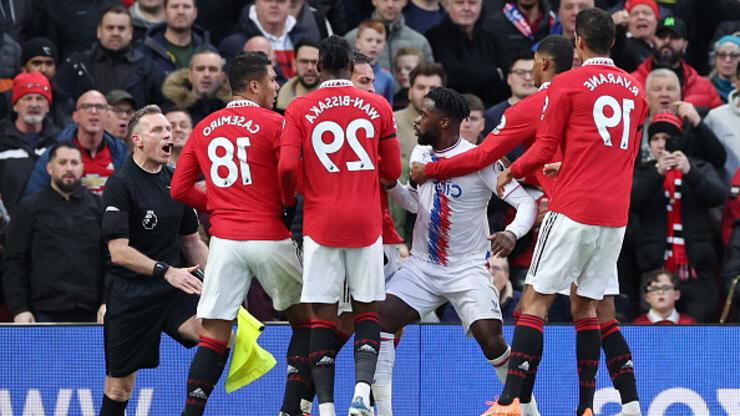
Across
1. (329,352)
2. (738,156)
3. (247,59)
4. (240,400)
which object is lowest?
(240,400)

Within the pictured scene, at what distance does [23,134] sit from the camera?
1431cm

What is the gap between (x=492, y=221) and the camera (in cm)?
1370

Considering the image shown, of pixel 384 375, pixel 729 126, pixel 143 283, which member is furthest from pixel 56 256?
pixel 729 126

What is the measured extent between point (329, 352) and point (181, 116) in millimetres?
4326

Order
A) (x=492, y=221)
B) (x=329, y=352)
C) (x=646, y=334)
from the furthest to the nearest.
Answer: (x=492, y=221) < (x=646, y=334) < (x=329, y=352)

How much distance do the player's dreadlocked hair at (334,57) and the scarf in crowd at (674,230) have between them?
180 inches

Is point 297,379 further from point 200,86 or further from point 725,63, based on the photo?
point 725,63

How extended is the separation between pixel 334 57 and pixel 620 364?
9.14ft

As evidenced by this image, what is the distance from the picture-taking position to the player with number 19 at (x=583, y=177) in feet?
32.6

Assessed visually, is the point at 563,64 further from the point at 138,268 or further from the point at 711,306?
the point at 711,306

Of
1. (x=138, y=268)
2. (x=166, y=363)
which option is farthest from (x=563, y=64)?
(x=166, y=363)

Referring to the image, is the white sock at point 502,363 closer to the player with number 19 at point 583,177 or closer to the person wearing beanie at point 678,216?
the player with number 19 at point 583,177

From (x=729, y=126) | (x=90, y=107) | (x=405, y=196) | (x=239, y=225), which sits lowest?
(x=239, y=225)

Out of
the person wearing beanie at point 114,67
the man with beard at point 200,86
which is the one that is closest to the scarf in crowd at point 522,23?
the man with beard at point 200,86
